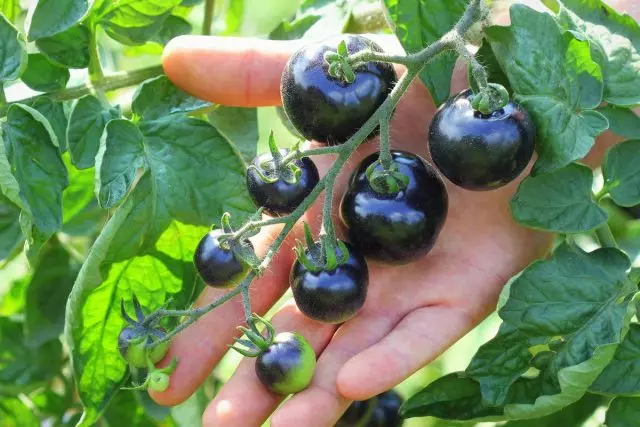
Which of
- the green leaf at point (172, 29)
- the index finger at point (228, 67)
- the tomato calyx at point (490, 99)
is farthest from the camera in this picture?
the green leaf at point (172, 29)

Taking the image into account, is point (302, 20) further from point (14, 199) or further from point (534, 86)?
point (14, 199)

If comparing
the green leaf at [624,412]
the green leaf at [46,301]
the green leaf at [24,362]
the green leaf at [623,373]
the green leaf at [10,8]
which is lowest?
the green leaf at [24,362]

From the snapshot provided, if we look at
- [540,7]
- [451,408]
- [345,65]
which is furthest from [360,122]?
[451,408]

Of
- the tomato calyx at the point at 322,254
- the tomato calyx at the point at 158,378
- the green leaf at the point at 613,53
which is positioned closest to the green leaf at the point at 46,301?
the tomato calyx at the point at 158,378

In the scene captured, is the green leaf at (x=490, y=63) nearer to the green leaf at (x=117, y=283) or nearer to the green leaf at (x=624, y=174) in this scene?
the green leaf at (x=624, y=174)

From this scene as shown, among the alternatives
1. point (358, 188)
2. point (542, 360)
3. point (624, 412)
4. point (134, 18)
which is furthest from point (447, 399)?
point (134, 18)

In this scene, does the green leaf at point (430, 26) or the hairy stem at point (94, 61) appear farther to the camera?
the hairy stem at point (94, 61)

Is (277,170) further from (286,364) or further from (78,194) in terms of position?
(78,194)
